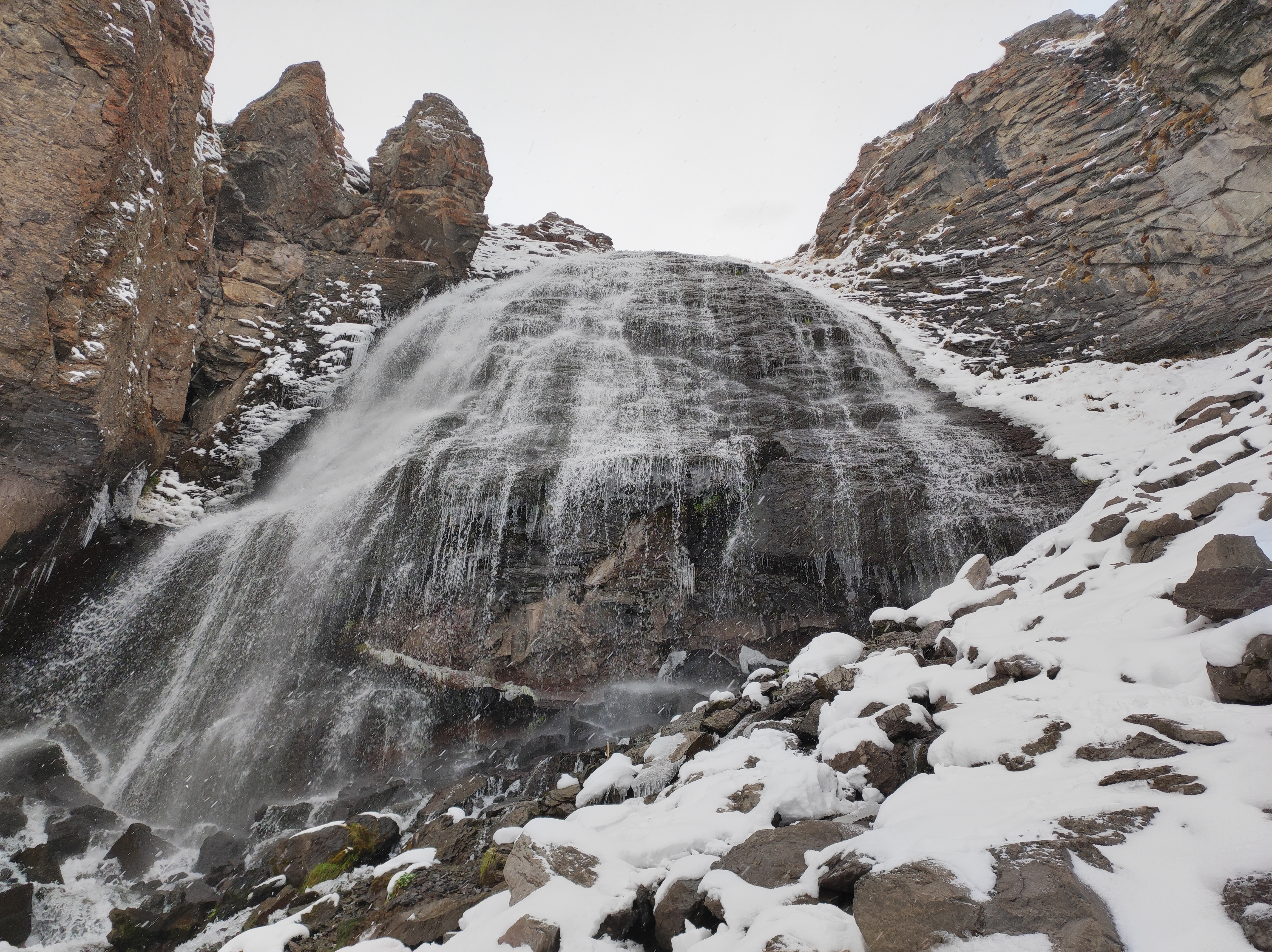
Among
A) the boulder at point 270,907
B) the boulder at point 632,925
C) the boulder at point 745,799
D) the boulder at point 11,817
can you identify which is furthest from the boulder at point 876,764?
the boulder at point 11,817

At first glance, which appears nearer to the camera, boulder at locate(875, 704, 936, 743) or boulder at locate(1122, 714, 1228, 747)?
boulder at locate(1122, 714, 1228, 747)

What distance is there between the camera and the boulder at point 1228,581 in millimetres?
2812

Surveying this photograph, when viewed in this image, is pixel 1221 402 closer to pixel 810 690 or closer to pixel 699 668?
pixel 810 690

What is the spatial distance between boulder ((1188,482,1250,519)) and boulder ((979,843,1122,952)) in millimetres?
3678

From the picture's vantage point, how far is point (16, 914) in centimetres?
523

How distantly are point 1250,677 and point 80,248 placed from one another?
12.2 metres

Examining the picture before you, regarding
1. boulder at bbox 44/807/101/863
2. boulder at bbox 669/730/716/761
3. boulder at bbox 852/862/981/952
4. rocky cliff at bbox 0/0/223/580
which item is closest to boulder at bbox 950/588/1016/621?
boulder at bbox 669/730/716/761

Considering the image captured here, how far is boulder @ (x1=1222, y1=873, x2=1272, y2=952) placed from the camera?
1444 millimetres

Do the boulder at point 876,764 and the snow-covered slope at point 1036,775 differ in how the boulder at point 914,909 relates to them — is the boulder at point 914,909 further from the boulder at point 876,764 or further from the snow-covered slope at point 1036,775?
the boulder at point 876,764

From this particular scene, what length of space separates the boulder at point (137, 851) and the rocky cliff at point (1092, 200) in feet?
51.1

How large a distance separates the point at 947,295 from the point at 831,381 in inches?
232

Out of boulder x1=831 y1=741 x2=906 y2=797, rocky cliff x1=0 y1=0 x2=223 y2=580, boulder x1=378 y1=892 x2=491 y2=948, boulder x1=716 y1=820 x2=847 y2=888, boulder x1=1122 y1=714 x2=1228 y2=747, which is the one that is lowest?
boulder x1=378 y1=892 x2=491 y2=948

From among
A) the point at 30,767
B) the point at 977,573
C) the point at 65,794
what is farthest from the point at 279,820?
the point at 977,573

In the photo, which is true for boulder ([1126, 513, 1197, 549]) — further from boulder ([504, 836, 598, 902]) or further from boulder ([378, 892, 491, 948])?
boulder ([378, 892, 491, 948])
